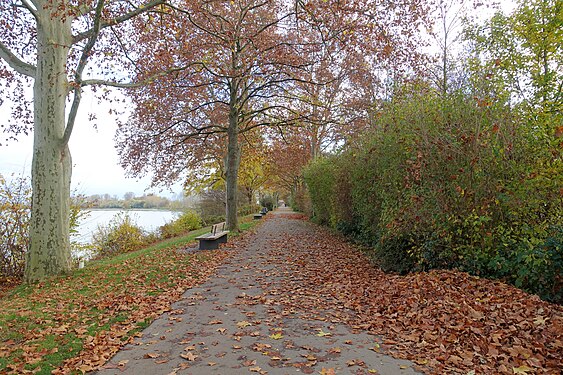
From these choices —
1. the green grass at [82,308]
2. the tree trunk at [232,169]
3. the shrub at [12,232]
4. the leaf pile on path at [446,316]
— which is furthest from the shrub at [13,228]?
the tree trunk at [232,169]

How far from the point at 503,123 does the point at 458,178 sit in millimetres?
1044

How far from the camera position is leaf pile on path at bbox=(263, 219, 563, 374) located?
3693 mm

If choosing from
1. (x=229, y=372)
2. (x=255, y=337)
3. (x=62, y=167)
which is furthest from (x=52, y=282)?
(x=229, y=372)

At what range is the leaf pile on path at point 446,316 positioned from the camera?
12.1 ft

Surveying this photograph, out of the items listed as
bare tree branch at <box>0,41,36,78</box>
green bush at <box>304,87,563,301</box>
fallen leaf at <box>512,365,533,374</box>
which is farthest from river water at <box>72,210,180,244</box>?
fallen leaf at <box>512,365,533,374</box>

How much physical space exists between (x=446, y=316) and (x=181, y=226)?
776 inches

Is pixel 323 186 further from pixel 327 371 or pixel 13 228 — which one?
pixel 327 371

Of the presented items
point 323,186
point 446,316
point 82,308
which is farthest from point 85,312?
point 323,186

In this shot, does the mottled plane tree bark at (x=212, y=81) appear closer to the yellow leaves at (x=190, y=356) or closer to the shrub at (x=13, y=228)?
the shrub at (x=13, y=228)

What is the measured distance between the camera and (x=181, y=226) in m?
22.7

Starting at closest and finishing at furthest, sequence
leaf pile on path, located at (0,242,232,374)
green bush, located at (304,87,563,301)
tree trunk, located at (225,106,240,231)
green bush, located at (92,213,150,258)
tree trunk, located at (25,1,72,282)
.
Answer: leaf pile on path, located at (0,242,232,374)
green bush, located at (304,87,563,301)
tree trunk, located at (25,1,72,282)
green bush, located at (92,213,150,258)
tree trunk, located at (225,106,240,231)

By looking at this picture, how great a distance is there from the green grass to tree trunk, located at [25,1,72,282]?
571mm

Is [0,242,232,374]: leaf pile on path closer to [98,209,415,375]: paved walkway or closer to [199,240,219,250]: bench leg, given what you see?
[98,209,415,375]: paved walkway

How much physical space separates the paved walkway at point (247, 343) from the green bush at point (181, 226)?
49.3 feet
